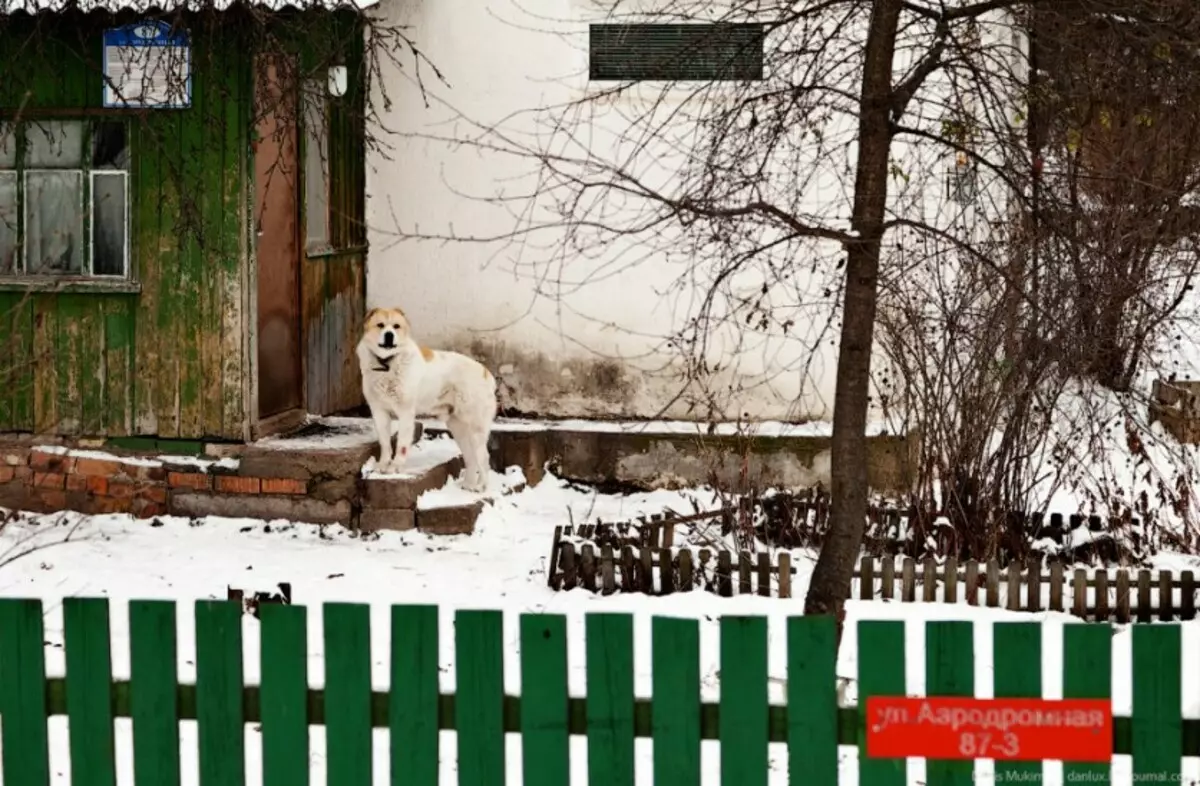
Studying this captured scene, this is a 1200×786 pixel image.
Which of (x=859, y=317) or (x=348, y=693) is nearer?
(x=348, y=693)

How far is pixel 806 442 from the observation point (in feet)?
34.8

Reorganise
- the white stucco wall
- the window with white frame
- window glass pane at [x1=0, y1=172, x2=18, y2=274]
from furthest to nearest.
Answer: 1. the white stucco wall
2. window glass pane at [x1=0, y1=172, x2=18, y2=274]
3. the window with white frame

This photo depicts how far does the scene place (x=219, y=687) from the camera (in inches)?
177

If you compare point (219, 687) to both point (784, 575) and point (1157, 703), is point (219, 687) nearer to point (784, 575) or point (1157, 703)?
point (1157, 703)

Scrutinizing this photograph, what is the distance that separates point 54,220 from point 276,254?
1.24 metres

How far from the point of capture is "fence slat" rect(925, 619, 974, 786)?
4234mm

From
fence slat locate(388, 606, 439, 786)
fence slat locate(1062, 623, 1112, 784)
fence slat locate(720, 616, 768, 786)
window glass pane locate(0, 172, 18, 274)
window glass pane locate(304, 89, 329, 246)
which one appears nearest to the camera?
fence slat locate(1062, 623, 1112, 784)

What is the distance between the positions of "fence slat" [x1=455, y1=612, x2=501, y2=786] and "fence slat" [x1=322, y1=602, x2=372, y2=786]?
0.76 ft

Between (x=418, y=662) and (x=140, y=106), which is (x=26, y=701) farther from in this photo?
(x=140, y=106)

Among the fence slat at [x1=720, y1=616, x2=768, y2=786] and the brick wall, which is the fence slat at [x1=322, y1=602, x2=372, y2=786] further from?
the brick wall

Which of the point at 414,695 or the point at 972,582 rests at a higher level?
the point at 414,695

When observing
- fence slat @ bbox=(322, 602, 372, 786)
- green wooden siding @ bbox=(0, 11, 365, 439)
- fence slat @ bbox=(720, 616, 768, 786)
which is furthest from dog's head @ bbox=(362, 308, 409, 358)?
fence slat @ bbox=(720, 616, 768, 786)

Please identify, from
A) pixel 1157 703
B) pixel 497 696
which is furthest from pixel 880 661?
pixel 497 696

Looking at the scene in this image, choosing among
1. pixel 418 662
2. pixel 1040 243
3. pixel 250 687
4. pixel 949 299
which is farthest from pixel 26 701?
pixel 949 299
